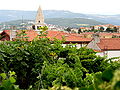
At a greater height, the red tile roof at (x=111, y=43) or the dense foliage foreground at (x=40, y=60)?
the dense foliage foreground at (x=40, y=60)

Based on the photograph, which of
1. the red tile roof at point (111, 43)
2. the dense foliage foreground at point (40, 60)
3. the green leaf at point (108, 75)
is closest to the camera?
the green leaf at point (108, 75)

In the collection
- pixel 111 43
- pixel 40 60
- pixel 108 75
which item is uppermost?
pixel 108 75

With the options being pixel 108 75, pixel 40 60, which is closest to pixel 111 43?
pixel 40 60

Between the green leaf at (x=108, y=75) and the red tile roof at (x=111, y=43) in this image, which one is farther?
the red tile roof at (x=111, y=43)

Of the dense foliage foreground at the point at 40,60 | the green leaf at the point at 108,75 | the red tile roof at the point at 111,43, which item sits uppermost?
the green leaf at the point at 108,75

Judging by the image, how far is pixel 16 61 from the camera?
5465mm

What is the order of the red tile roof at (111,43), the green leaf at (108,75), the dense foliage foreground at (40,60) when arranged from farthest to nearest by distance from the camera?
the red tile roof at (111,43) → the dense foliage foreground at (40,60) → the green leaf at (108,75)

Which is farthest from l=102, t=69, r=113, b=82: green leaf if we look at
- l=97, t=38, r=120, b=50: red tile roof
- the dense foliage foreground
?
l=97, t=38, r=120, b=50: red tile roof

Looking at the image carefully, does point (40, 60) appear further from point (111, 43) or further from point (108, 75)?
point (111, 43)

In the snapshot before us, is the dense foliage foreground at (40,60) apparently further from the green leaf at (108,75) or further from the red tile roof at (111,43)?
the red tile roof at (111,43)

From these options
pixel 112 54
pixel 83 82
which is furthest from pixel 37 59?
pixel 112 54

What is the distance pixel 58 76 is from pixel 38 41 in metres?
2.19

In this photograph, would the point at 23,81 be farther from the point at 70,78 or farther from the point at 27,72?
the point at 70,78

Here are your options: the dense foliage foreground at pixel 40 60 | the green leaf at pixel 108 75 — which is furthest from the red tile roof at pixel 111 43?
the green leaf at pixel 108 75
